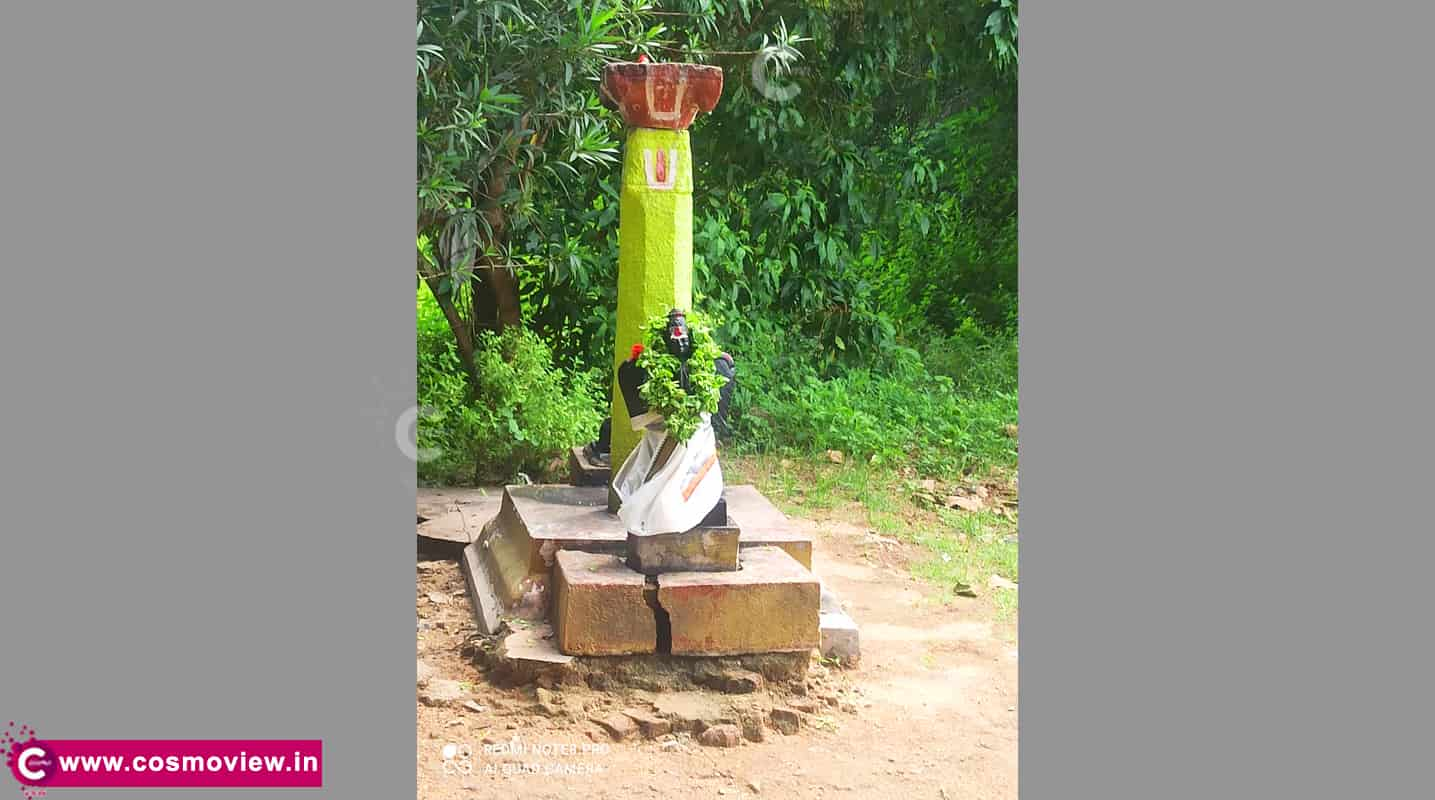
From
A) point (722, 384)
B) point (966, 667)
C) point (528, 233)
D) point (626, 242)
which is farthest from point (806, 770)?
point (528, 233)

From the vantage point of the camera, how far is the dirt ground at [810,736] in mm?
5566

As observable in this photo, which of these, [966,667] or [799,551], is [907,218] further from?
[966,667]

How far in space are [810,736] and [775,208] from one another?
9.00ft

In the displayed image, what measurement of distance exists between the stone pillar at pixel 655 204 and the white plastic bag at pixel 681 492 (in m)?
0.63

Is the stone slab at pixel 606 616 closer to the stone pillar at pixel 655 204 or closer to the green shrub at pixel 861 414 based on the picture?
the stone pillar at pixel 655 204

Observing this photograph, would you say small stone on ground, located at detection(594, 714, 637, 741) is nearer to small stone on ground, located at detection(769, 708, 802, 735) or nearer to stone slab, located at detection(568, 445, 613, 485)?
small stone on ground, located at detection(769, 708, 802, 735)

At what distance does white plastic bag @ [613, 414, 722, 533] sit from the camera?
6.28 meters

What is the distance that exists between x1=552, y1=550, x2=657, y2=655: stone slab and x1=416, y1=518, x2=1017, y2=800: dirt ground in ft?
0.57

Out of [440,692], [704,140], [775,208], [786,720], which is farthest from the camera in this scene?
[775,208]

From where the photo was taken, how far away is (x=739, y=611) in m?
6.28

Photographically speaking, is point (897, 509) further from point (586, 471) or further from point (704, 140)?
point (704, 140)

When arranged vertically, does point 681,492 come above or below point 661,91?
below
